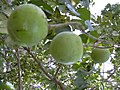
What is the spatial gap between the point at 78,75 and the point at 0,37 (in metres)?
0.50

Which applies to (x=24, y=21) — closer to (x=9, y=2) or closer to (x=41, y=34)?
(x=41, y=34)

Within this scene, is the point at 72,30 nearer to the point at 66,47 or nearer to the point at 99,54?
the point at 66,47

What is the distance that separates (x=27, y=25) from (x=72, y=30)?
0.35 meters

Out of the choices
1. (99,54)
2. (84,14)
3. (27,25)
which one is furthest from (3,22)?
(99,54)

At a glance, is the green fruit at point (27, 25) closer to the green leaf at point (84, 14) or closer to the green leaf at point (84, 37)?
the green leaf at point (84, 14)

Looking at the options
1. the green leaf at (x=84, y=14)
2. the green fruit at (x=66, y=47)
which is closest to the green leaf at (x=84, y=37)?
the green leaf at (x=84, y=14)

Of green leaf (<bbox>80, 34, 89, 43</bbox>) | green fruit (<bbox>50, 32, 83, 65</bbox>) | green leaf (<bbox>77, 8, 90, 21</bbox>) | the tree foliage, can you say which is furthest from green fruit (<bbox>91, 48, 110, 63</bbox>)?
green fruit (<bbox>50, 32, 83, 65</bbox>)

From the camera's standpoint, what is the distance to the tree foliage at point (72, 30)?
1.06m

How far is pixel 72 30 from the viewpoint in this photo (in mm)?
1119

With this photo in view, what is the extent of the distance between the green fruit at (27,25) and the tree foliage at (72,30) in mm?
103

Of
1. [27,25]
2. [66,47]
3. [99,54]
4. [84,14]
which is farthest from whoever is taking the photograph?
[99,54]

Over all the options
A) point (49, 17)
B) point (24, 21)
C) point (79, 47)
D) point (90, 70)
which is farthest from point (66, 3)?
point (90, 70)

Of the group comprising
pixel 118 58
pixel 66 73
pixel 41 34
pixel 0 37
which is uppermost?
pixel 41 34

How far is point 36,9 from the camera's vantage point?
0.82 m
